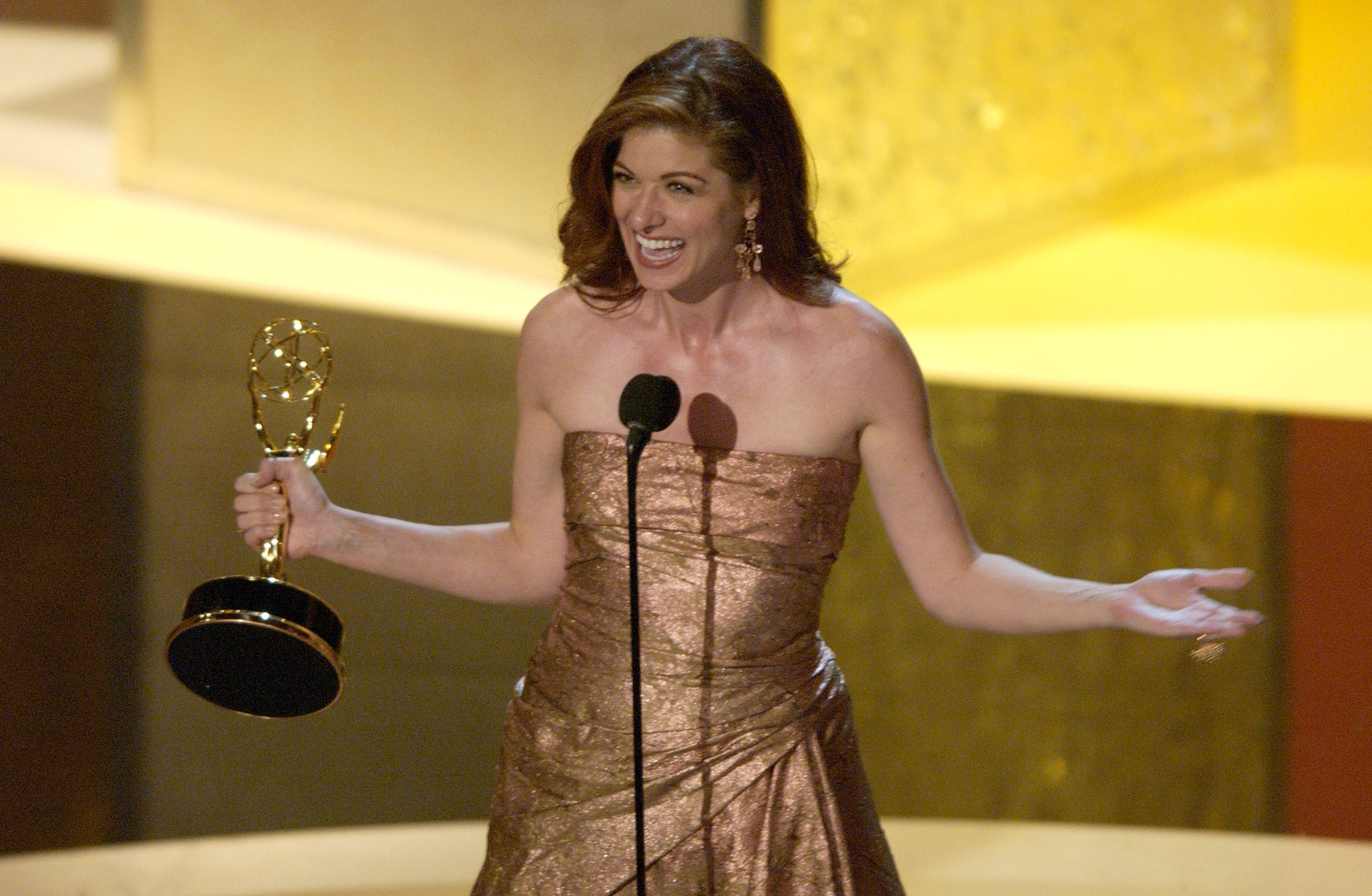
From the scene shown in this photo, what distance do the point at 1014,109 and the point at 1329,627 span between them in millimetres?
Answer: 1685

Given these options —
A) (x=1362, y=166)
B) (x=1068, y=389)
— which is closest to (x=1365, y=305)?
(x=1362, y=166)

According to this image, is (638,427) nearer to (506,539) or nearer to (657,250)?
(657,250)

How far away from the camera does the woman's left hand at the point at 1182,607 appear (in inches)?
62.7

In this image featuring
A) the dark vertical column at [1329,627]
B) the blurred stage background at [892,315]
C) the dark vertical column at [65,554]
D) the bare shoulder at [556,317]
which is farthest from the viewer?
the dark vertical column at [1329,627]

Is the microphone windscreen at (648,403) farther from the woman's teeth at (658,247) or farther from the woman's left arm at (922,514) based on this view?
the woman's left arm at (922,514)

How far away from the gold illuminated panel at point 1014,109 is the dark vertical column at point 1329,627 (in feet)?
2.89

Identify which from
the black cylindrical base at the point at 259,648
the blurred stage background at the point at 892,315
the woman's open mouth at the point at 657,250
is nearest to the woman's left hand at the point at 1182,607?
the woman's open mouth at the point at 657,250

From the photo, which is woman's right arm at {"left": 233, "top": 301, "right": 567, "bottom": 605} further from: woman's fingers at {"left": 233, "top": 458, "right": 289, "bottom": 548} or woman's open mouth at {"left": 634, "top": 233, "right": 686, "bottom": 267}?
woman's open mouth at {"left": 634, "top": 233, "right": 686, "bottom": 267}

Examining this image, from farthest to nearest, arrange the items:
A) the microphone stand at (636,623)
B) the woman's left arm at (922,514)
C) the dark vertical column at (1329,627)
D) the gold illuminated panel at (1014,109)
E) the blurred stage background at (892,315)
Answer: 1. the gold illuminated panel at (1014,109)
2. the dark vertical column at (1329,627)
3. the blurred stage background at (892,315)
4. the woman's left arm at (922,514)
5. the microphone stand at (636,623)

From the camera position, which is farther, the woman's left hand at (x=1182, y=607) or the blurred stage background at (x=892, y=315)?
the blurred stage background at (x=892, y=315)

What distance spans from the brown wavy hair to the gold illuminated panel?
2292 millimetres

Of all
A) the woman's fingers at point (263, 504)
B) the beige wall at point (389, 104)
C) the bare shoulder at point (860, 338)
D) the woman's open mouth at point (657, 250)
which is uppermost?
the beige wall at point (389, 104)

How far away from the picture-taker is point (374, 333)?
388cm

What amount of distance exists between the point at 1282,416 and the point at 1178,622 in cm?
285
